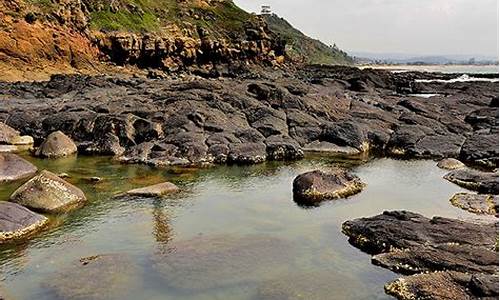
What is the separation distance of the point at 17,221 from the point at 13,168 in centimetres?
911

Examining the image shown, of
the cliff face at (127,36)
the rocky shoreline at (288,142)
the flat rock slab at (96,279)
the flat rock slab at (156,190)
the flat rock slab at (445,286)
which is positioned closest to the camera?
the flat rock slab at (445,286)

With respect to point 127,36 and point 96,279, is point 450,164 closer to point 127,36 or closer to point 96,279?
point 96,279

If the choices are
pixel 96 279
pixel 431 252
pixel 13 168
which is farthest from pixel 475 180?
pixel 13 168

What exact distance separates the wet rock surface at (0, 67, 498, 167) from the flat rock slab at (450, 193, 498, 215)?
10199 mm

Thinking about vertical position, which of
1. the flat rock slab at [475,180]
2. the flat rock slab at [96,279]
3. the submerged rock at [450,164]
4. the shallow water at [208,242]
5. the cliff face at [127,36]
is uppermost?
the cliff face at [127,36]

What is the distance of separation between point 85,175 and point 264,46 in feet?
319

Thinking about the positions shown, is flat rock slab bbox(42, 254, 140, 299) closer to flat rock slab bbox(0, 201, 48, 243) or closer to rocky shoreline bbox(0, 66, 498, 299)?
flat rock slab bbox(0, 201, 48, 243)

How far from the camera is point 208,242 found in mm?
19797

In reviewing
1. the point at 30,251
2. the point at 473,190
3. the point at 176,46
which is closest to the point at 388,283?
the point at 30,251

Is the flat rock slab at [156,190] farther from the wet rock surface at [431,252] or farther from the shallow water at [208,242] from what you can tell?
the wet rock surface at [431,252]

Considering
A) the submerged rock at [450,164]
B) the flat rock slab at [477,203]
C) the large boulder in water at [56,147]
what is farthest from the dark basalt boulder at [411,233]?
the large boulder in water at [56,147]

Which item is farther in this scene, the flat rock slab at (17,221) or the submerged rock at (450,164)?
the submerged rock at (450,164)

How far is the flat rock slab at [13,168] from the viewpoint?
27.9m

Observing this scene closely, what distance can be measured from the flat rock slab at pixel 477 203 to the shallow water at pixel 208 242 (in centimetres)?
75
